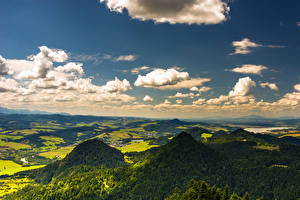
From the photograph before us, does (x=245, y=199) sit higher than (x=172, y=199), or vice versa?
(x=245, y=199)

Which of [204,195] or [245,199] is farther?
[204,195]

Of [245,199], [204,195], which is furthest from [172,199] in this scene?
[245,199]

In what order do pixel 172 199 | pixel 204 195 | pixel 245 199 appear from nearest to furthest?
pixel 245 199 → pixel 204 195 → pixel 172 199

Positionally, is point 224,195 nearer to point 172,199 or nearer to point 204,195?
point 204,195

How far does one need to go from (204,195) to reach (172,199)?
56966 mm

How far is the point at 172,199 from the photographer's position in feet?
611

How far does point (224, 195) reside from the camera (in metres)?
141

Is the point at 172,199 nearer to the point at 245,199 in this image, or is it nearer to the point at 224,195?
the point at 224,195

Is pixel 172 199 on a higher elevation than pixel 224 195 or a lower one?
lower

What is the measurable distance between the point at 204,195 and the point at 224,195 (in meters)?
14.8

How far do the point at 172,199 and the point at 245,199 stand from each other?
3086 inches

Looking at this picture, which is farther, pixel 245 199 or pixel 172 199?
pixel 172 199

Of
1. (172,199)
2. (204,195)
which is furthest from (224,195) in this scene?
(172,199)

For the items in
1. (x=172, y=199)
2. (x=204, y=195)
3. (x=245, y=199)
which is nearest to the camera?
(x=245, y=199)
